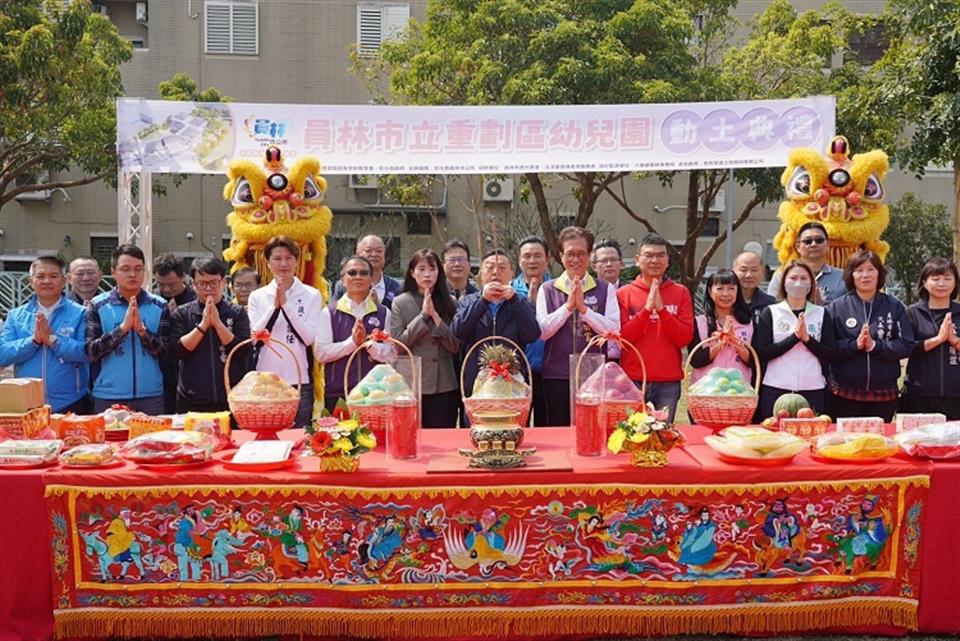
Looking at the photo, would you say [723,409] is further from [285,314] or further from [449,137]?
[449,137]

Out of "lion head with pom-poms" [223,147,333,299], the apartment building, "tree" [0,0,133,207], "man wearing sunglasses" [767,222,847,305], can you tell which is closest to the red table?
"man wearing sunglasses" [767,222,847,305]

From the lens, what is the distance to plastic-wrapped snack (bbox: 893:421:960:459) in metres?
2.94

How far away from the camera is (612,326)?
3869 millimetres

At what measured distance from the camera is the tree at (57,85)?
32.2 feet

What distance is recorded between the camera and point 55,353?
391cm

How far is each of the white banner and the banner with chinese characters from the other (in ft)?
13.2

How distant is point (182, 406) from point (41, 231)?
14.2 meters

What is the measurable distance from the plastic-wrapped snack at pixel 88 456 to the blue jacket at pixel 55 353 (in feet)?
3.40

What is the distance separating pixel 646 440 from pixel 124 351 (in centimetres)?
228

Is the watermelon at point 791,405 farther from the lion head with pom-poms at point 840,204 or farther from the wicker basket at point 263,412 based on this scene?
the lion head with pom-poms at point 840,204

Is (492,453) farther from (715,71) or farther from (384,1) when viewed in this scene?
(384,1)

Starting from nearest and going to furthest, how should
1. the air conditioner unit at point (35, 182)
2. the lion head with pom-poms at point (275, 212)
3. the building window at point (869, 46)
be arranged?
the lion head with pom-poms at point (275, 212) → the building window at point (869, 46) → the air conditioner unit at point (35, 182)

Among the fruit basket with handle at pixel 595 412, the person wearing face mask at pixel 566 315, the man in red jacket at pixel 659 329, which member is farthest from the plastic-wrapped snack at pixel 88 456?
the man in red jacket at pixel 659 329

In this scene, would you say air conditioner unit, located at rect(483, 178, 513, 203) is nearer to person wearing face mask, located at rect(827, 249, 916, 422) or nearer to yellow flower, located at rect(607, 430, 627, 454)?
person wearing face mask, located at rect(827, 249, 916, 422)
